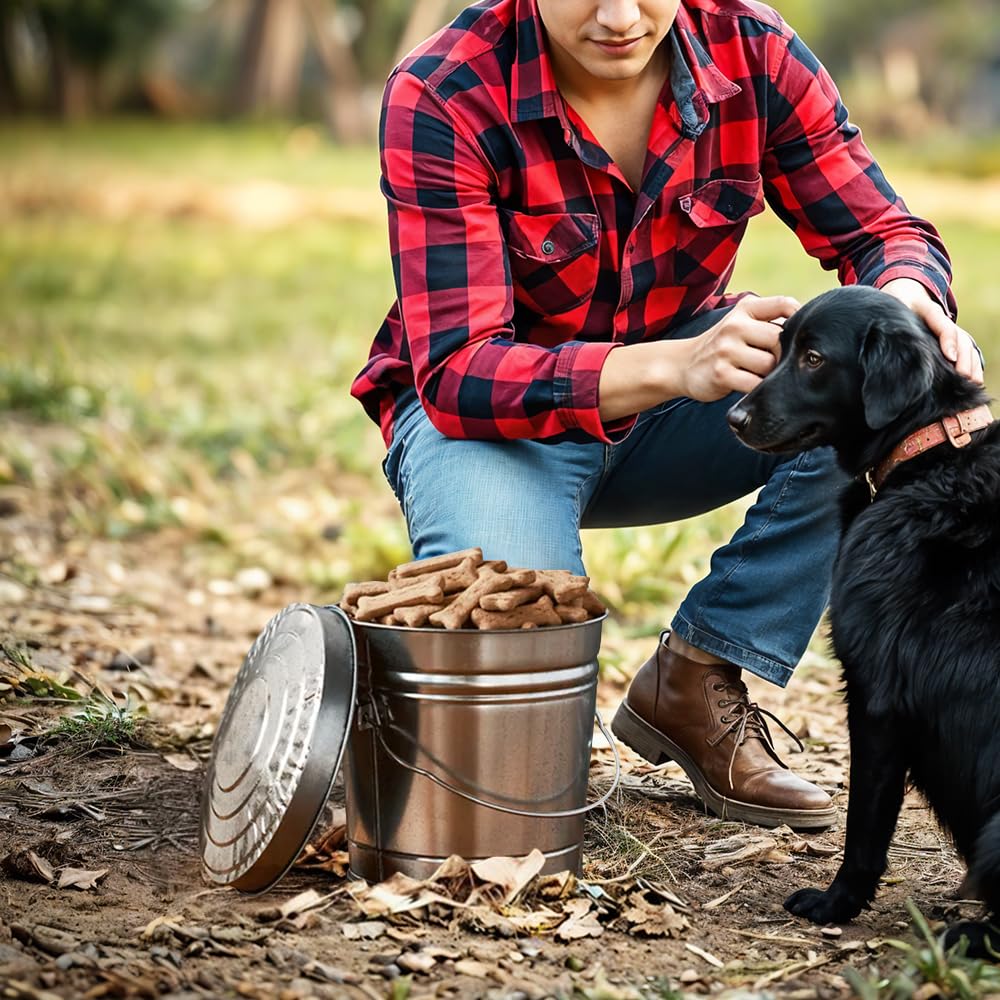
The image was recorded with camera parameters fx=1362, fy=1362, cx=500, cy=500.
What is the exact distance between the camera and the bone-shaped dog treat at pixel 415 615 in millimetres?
2420

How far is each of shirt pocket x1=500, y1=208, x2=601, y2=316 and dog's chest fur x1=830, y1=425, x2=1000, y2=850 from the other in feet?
2.82

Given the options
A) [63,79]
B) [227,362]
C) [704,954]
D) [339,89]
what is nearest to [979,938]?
[704,954]

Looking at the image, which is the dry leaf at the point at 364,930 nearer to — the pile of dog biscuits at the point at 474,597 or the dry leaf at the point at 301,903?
the dry leaf at the point at 301,903

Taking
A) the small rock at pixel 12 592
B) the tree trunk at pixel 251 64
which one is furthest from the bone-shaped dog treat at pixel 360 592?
the tree trunk at pixel 251 64

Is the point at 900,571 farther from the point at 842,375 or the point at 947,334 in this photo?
the point at 947,334

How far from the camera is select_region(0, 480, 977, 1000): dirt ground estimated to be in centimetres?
216

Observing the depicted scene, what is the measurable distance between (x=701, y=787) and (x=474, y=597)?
0.97 m

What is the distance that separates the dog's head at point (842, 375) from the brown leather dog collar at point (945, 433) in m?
0.04

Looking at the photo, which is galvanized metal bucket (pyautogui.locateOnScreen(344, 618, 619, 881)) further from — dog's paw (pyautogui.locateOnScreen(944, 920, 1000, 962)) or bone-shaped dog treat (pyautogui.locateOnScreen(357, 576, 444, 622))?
dog's paw (pyautogui.locateOnScreen(944, 920, 1000, 962))

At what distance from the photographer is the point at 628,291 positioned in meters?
3.04

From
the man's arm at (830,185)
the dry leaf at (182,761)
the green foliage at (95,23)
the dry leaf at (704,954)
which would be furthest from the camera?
the green foliage at (95,23)

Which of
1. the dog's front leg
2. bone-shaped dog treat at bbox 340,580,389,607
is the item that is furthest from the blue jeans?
the dog's front leg

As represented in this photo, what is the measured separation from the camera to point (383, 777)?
8.16ft

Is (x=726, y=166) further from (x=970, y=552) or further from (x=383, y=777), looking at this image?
(x=383, y=777)
